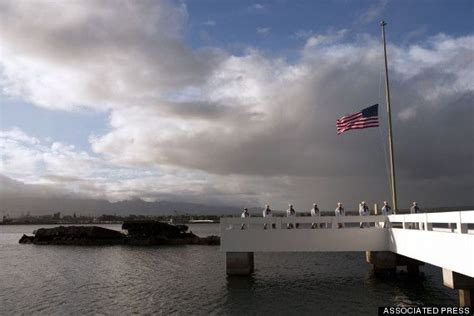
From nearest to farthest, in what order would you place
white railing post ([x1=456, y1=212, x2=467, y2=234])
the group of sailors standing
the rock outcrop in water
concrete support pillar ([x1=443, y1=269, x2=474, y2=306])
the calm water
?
1. white railing post ([x1=456, y1=212, x2=467, y2=234])
2. concrete support pillar ([x1=443, y1=269, x2=474, y2=306])
3. the calm water
4. the group of sailors standing
5. the rock outcrop in water

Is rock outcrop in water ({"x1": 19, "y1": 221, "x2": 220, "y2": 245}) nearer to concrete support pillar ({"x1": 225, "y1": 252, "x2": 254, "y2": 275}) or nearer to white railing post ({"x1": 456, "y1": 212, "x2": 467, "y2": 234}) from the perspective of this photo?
concrete support pillar ({"x1": 225, "y1": 252, "x2": 254, "y2": 275})

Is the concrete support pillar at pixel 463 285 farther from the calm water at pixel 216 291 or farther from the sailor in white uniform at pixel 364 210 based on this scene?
the sailor in white uniform at pixel 364 210

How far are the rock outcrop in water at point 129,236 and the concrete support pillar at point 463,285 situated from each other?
6381 centimetres

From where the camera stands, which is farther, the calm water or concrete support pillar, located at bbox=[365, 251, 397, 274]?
concrete support pillar, located at bbox=[365, 251, 397, 274]

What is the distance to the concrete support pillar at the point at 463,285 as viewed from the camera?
1762cm

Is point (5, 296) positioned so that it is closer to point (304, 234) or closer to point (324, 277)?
point (304, 234)

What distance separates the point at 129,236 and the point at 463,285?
75.5 meters

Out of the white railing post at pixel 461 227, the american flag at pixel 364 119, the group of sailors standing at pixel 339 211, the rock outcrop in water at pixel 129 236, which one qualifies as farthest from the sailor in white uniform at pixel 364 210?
the rock outcrop in water at pixel 129 236

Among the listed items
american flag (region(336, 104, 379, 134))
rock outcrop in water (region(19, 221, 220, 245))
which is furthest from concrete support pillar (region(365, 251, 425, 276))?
rock outcrop in water (region(19, 221, 220, 245))

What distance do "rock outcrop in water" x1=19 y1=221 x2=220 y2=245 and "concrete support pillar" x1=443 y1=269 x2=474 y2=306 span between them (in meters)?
63.8

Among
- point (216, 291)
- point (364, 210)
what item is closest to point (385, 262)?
point (364, 210)

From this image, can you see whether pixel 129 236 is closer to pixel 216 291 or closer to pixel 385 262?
pixel 216 291

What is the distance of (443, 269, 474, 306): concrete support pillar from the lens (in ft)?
57.8

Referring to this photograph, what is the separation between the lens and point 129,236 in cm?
8631
